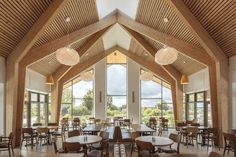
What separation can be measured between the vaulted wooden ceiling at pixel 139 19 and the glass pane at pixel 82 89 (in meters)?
7.08

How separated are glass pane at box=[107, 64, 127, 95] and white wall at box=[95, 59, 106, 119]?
480 millimetres

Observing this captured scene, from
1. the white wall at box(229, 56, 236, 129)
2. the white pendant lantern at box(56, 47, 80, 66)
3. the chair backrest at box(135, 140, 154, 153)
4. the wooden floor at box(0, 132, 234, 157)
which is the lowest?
the wooden floor at box(0, 132, 234, 157)

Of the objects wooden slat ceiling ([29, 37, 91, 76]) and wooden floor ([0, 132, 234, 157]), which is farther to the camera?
wooden slat ceiling ([29, 37, 91, 76])

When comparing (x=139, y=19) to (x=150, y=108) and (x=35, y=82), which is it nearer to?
(x=35, y=82)

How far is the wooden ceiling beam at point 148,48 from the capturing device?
12.0 meters

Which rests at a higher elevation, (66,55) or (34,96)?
(66,55)

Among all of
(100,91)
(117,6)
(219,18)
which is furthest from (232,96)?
(100,91)

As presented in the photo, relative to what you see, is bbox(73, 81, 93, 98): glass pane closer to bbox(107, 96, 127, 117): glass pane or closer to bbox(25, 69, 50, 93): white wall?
bbox(107, 96, 127, 117): glass pane

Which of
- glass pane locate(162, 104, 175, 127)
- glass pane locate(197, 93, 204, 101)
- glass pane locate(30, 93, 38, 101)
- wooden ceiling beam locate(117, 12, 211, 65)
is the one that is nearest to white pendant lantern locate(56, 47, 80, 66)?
wooden ceiling beam locate(117, 12, 211, 65)

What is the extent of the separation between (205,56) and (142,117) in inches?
311

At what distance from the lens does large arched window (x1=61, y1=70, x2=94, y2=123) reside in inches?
662

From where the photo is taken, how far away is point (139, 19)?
33.8 ft

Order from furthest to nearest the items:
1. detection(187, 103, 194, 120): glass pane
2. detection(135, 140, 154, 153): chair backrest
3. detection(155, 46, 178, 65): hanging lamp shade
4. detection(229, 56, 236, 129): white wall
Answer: detection(187, 103, 194, 120): glass pane, detection(229, 56, 236, 129): white wall, detection(155, 46, 178, 65): hanging lamp shade, detection(135, 140, 154, 153): chair backrest

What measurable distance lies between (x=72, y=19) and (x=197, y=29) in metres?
4.04
